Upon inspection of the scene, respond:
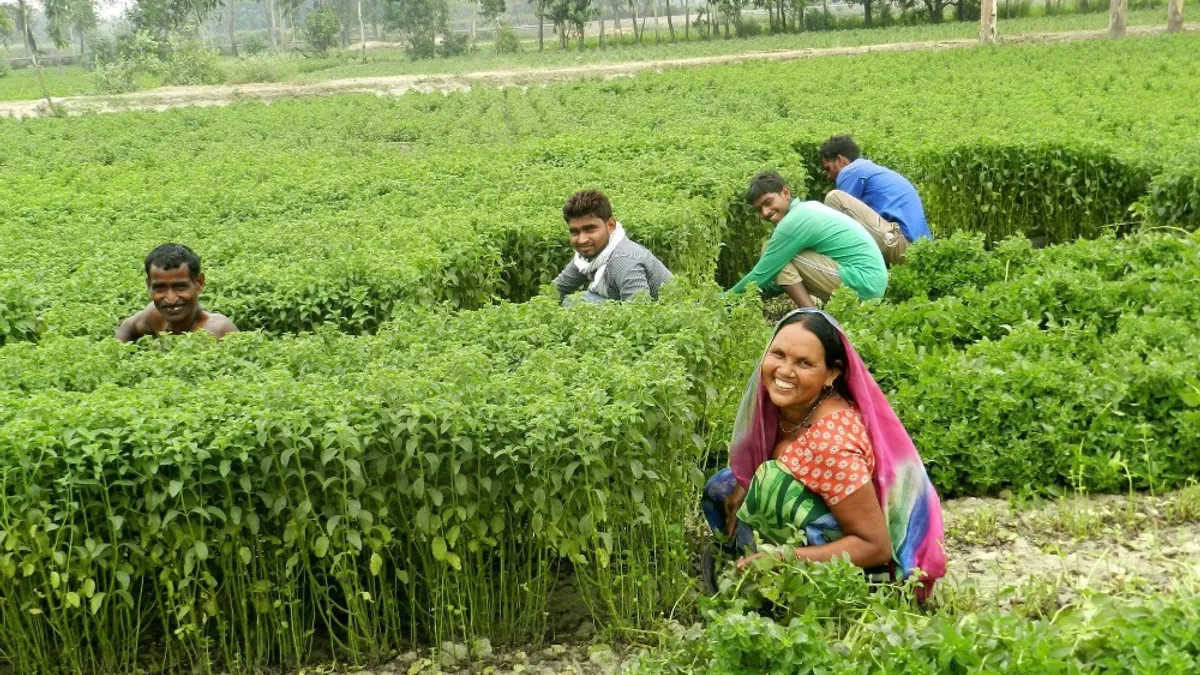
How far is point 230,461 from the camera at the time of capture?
16.7ft

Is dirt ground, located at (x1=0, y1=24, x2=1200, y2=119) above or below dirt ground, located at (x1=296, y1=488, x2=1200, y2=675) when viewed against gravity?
above

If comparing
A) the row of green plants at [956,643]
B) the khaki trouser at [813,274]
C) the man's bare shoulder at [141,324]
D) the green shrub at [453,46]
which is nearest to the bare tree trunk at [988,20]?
the khaki trouser at [813,274]

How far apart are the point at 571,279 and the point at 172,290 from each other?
2.69 m

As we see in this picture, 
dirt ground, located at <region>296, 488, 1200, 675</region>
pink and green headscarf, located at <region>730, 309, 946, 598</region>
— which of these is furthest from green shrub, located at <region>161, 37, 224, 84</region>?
pink and green headscarf, located at <region>730, 309, 946, 598</region>

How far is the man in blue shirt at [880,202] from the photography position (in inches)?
424

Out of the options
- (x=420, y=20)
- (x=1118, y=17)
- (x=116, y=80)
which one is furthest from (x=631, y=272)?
(x=420, y=20)

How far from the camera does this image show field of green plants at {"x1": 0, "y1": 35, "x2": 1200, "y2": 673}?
16.7 feet

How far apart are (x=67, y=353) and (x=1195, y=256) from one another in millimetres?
6972

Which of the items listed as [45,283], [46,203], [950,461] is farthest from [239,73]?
[950,461]

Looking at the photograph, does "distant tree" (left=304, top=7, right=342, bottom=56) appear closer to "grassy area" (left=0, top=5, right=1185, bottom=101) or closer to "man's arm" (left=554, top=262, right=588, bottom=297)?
"grassy area" (left=0, top=5, right=1185, bottom=101)

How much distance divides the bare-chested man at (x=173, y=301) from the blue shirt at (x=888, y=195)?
5.93 m

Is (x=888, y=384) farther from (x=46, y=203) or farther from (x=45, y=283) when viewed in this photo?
(x=46, y=203)

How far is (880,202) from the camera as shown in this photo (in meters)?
11.2

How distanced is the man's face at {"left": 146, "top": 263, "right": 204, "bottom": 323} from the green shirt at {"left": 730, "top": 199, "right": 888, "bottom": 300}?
4.05 meters
